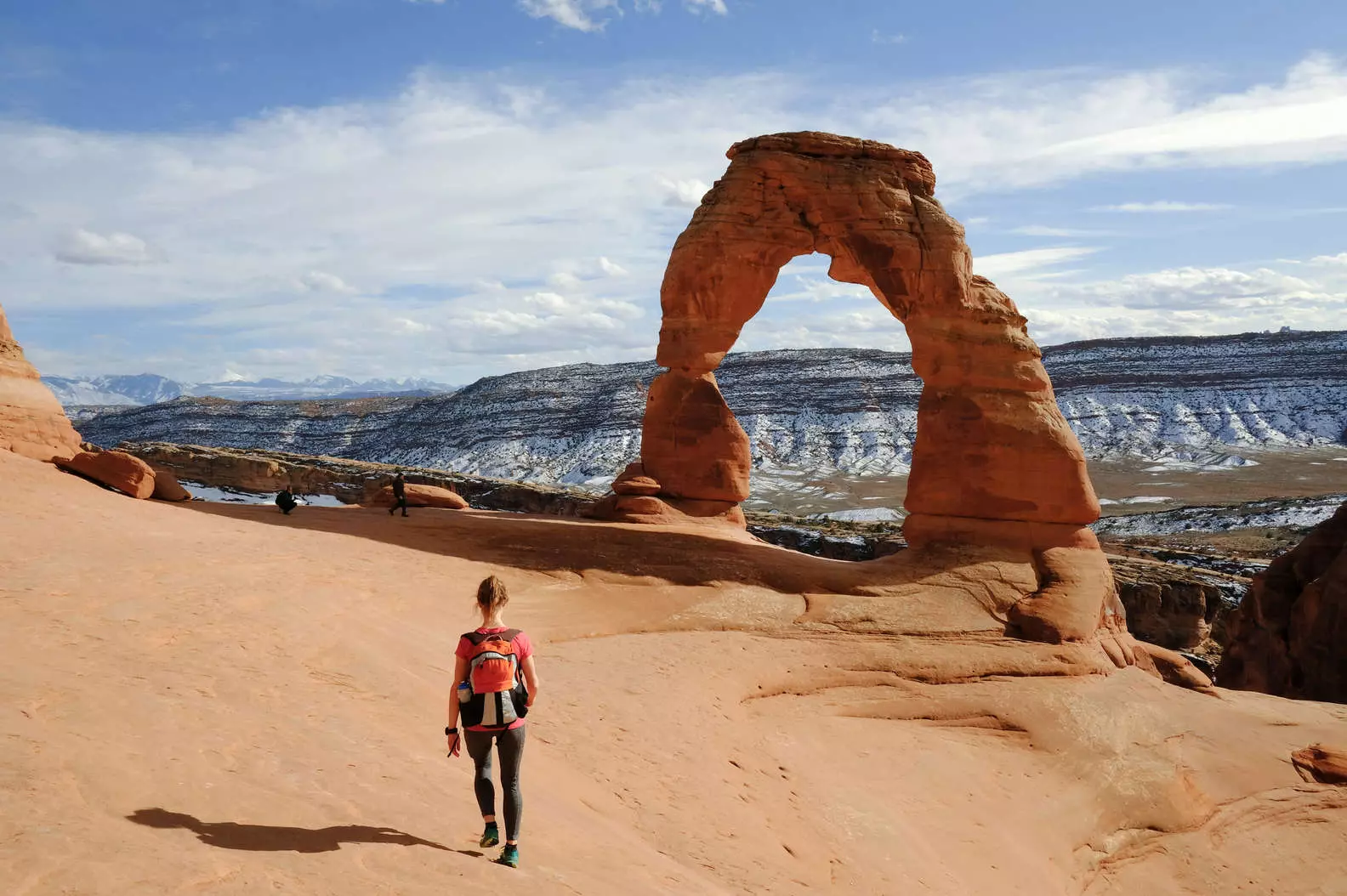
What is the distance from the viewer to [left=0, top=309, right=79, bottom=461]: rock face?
1847 centimetres

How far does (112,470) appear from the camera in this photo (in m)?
18.2

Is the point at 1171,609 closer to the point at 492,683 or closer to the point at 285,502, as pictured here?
the point at 285,502

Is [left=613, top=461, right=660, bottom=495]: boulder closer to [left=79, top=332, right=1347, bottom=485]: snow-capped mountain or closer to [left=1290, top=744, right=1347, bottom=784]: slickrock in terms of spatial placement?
[left=1290, top=744, right=1347, bottom=784]: slickrock

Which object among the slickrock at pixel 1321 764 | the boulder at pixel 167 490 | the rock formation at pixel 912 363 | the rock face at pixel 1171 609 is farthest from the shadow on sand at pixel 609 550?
the rock face at pixel 1171 609

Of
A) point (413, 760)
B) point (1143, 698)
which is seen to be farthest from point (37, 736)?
point (1143, 698)

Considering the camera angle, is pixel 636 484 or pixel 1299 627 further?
pixel 1299 627

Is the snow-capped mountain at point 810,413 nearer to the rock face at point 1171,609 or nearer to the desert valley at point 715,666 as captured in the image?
the rock face at point 1171,609

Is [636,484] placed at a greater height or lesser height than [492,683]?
greater

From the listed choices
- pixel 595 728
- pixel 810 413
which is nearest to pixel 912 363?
A: pixel 595 728

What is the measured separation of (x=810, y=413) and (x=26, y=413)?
314 feet

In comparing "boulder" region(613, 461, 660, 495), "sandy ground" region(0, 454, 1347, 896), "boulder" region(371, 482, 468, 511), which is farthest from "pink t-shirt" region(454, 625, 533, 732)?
"boulder" region(371, 482, 468, 511)

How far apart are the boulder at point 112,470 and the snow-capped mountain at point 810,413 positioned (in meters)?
66.0

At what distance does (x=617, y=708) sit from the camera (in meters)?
10.9

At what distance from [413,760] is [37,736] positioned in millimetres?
2501
